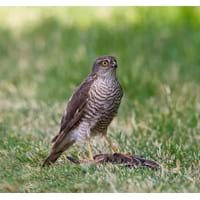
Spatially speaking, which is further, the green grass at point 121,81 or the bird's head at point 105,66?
the bird's head at point 105,66

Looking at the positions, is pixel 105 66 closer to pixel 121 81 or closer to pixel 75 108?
pixel 75 108

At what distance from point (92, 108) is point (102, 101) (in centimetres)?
9

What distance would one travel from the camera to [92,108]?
7234 mm

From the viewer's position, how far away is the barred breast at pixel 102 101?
721cm

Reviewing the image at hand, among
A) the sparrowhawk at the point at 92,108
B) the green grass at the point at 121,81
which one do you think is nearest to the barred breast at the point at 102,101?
the sparrowhawk at the point at 92,108

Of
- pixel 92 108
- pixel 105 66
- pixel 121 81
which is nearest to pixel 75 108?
pixel 92 108

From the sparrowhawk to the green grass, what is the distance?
0.16m

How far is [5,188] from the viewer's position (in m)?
6.75

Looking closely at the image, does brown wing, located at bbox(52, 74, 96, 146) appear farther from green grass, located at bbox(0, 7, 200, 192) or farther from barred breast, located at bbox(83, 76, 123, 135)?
green grass, located at bbox(0, 7, 200, 192)

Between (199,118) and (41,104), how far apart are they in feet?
5.05

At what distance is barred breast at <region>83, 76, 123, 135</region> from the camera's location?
7.21 meters

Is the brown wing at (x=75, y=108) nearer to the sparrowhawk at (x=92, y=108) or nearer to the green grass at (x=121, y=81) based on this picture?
the sparrowhawk at (x=92, y=108)

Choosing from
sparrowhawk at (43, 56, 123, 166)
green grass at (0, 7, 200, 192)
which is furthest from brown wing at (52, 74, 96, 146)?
green grass at (0, 7, 200, 192)
